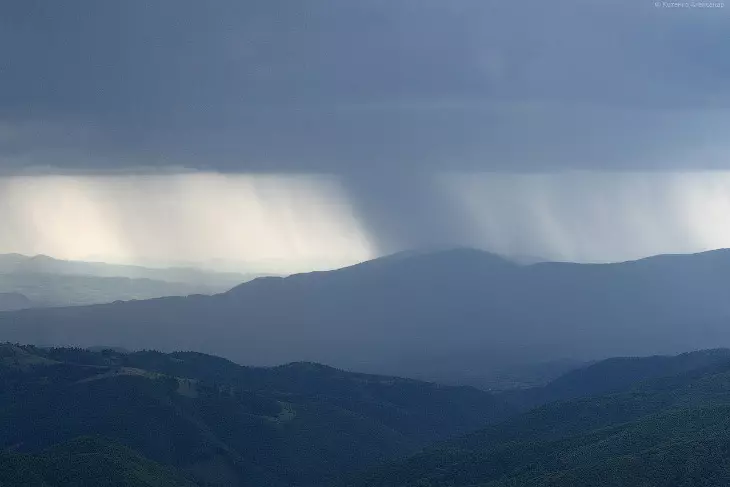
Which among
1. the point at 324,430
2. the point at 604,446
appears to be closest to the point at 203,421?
the point at 324,430

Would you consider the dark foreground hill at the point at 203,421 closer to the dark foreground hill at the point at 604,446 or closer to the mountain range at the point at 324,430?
the mountain range at the point at 324,430

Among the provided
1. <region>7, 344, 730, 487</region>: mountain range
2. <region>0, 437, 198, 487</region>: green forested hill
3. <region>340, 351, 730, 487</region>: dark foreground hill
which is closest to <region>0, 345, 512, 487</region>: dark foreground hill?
<region>7, 344, 730, 487</region>: mountain range

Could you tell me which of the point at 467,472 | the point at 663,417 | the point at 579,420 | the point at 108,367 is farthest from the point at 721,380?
the point at 108,367

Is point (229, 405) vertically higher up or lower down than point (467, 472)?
higher up

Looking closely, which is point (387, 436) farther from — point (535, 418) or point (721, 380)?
point (721, 380)

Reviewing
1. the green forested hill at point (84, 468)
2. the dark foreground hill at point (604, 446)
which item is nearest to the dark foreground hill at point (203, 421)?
the green forested hill at point (84, 468)

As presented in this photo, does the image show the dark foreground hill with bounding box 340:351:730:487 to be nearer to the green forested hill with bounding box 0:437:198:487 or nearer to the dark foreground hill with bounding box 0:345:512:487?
the dark foreground hill with bounding box 0:345:512:487
